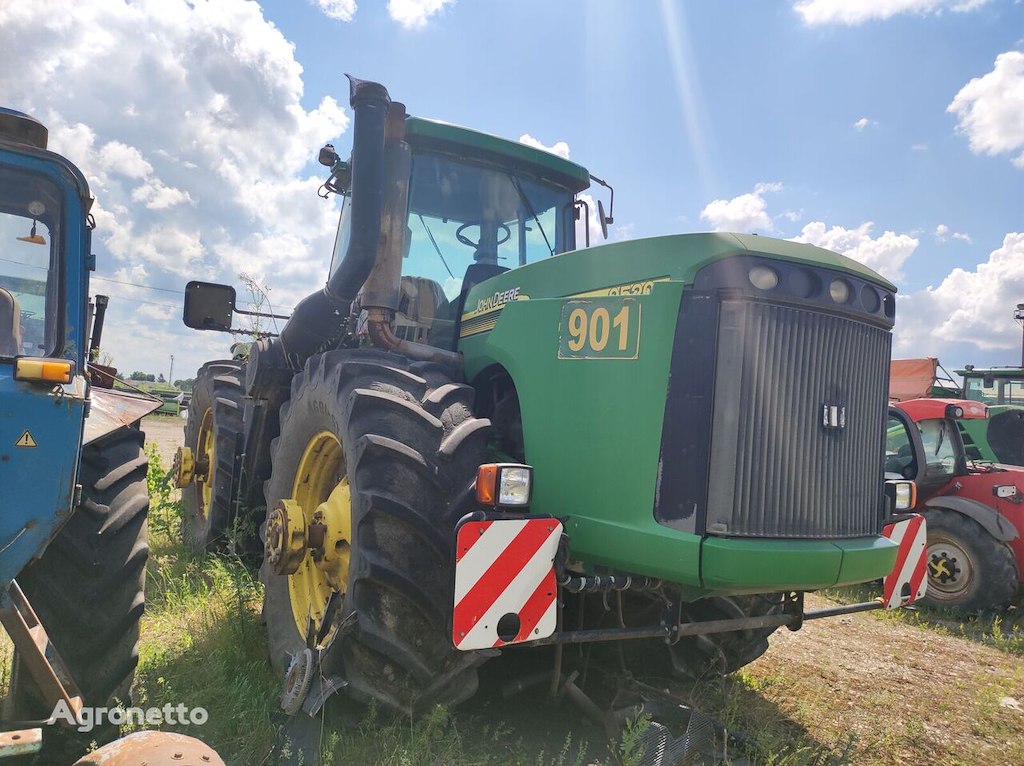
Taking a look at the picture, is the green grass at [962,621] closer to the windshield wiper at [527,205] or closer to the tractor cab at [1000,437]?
the tractor cab at [1000,437]

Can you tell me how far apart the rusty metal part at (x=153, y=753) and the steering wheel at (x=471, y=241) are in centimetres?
Result: 308

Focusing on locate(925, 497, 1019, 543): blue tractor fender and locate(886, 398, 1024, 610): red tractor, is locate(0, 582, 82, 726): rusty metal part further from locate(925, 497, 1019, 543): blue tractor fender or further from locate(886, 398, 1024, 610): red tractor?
locate(925, 497, 1019, 543): blue tractor fender

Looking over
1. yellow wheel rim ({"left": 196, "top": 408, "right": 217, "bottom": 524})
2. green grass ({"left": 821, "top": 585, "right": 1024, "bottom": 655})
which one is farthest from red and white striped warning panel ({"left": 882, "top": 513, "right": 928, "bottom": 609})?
yellow wheel rim ({"left": 196, "top": 408, "right": 217, "bottom": 524})

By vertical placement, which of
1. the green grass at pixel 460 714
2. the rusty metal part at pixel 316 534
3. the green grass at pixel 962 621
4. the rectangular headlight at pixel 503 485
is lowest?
the green grass at pixel 962 621

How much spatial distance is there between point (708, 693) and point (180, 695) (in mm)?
2516

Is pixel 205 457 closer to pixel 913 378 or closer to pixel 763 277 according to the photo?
pixel 763 277

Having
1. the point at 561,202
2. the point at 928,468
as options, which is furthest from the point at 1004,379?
the point at 561,202

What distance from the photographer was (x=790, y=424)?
8.43ft

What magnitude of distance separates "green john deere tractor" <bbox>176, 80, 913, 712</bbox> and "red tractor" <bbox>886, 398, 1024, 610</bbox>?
11.4ft

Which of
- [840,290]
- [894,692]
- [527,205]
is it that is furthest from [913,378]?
[840,290]

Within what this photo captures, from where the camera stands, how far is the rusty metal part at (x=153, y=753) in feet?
5.41

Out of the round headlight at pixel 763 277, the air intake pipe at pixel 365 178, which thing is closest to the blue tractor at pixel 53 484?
the air intake pipe at pixel 365 178

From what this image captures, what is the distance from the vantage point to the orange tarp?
10.9 m

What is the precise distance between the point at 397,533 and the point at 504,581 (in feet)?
1.53
